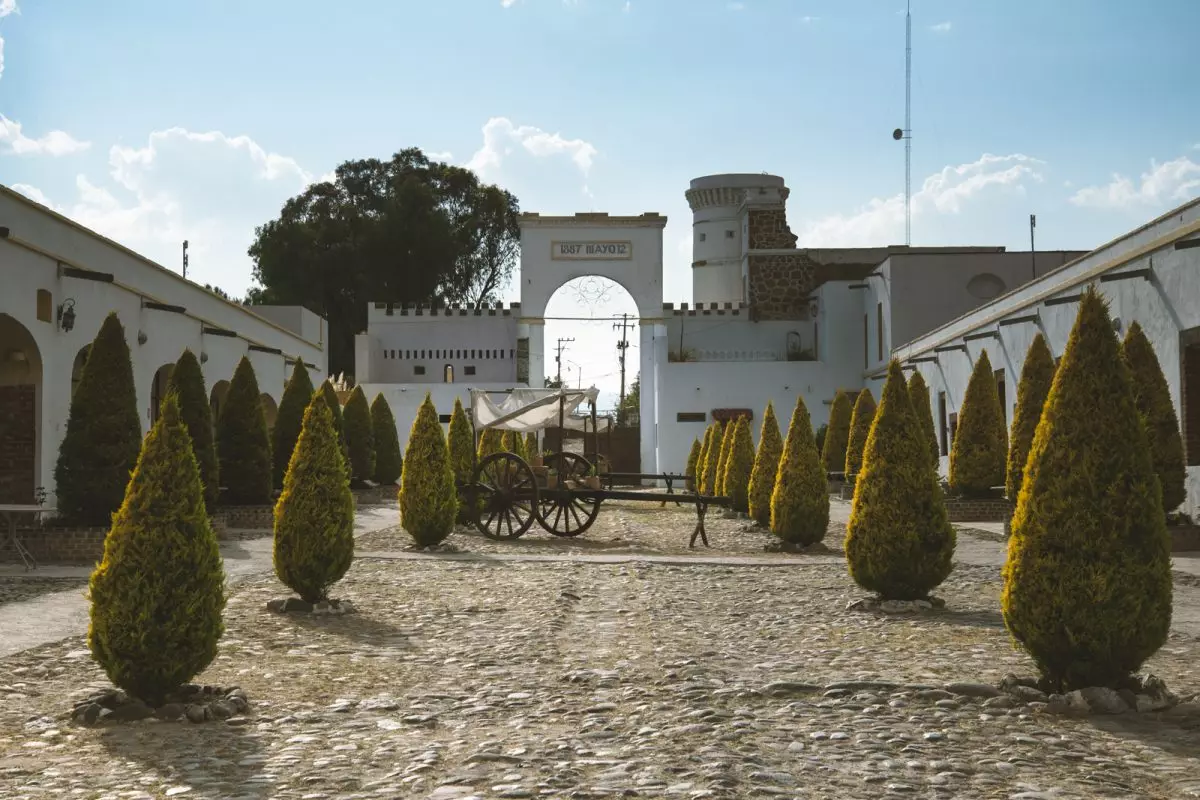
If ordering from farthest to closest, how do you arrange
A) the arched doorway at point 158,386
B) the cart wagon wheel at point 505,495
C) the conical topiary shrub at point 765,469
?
the arched doorway at point 158,386, the conical topiary shrub at point 765,469, the cart wagon wheel at point 505,495

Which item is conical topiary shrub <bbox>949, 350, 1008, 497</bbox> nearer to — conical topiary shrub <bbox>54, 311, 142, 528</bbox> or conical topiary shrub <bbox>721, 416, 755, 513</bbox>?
conical topiary shrub <bbox>721, 416, 755, 513</bbox>

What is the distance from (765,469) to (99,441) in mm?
8764

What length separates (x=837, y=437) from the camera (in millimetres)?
28406

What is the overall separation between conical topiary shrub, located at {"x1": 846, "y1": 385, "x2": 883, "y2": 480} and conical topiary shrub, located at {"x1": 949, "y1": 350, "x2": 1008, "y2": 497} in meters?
2.08

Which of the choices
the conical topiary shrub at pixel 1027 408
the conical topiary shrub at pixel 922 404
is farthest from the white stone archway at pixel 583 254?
the conical topiary shrub at pixel 1027 408

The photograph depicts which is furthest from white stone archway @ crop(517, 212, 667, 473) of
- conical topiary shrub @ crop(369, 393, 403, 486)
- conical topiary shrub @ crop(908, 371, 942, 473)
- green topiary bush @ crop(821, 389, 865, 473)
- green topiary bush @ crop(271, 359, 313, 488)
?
green topiary bush @ crop(271, 359, 313, 488)

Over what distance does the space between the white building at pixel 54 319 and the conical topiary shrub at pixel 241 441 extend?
1.44 metres

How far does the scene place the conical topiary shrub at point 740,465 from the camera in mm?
19922

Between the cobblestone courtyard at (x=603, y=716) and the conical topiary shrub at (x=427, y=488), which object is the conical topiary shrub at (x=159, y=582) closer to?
the cobblestone courtyard at (x=603, y=716)

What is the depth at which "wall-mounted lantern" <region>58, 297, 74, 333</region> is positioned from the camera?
50.1ft

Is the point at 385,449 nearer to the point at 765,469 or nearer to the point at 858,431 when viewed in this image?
the point at 858,431

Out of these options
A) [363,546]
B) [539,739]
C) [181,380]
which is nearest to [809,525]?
[363,546]

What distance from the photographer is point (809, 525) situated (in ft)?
48.1

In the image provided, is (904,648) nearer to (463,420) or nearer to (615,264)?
(463,420)
